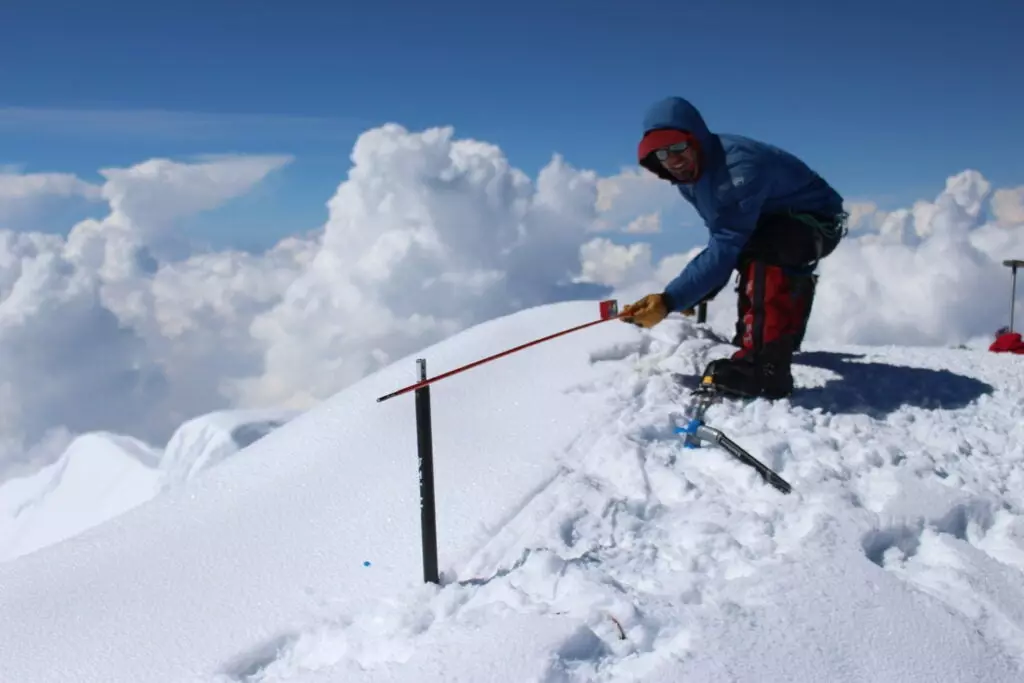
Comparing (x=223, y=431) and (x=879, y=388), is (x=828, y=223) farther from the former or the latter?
(x=223, y=431)

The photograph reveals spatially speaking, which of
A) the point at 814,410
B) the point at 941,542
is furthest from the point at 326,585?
the point at 814,410

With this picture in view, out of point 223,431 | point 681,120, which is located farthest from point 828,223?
point 223,431

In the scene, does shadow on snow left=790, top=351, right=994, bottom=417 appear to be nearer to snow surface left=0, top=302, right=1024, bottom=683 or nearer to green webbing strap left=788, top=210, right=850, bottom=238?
snow surface left=0, top=302, right=1024, bottom=683

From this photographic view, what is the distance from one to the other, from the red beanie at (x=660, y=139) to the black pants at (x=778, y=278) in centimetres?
90

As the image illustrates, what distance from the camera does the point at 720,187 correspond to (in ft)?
14.3

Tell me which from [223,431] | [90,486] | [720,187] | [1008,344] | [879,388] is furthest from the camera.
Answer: [90,486]

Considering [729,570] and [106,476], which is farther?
[106,476]

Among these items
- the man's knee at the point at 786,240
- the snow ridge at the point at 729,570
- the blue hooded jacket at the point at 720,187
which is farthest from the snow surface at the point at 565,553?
the man's knee at the point at 786,240

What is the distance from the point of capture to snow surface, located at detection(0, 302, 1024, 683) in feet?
7.74

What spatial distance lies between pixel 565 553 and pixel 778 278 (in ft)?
8.35

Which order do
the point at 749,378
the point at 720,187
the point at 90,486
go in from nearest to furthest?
the point at 720,187 < the point at 749,378 < the point at 90,486

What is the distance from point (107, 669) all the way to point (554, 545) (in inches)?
65.8

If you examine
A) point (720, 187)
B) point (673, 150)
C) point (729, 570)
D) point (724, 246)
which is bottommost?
point (729, 570)

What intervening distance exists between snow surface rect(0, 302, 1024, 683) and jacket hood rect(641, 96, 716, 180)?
1.48 meters
